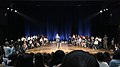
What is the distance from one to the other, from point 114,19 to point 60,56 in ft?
→ 52.6

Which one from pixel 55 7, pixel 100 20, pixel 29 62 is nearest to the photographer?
pixel 29 62

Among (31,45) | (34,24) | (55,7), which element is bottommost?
(31,45)

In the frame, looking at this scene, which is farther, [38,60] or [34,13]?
[34,13]

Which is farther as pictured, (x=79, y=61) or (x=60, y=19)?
(x=60, y=19)

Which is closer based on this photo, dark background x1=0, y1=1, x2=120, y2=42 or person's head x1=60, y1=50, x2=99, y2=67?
person's head x1=60, y1=50, x2=99, y2=67

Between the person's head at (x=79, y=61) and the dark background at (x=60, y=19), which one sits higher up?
the dark background at (x=60, y=19)

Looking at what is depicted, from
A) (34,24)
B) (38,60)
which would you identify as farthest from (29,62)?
(34,24)

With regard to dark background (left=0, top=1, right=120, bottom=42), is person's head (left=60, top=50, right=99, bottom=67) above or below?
below

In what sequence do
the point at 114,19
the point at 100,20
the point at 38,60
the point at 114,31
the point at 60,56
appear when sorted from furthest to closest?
the point at 100,20, the point at 114,31, the point at 114,19, the point at 38,60, the point at 60,56

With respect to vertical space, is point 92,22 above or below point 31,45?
above

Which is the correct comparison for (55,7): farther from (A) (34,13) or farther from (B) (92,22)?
(B) (92,22)

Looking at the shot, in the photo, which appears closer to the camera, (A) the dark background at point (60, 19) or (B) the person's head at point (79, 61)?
(B) the person's head at point (79, 61)

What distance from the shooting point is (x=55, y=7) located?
27.8 m

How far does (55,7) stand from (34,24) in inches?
110
